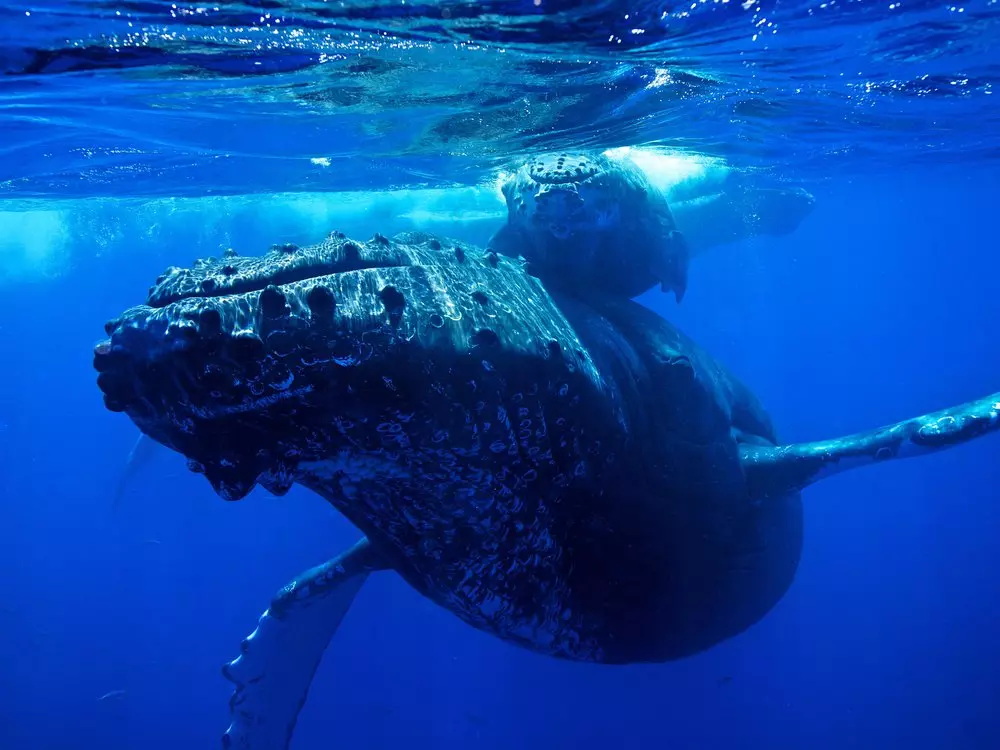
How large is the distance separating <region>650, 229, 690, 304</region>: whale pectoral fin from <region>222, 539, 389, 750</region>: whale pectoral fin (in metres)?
4.66

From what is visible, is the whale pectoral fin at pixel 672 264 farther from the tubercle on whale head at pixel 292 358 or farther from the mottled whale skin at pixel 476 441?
the tubercle on whale head at pixel 292 358

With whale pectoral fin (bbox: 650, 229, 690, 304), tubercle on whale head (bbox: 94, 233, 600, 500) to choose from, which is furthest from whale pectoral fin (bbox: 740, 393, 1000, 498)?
tubercle on whale head (bbox: 94, 233, 600, 500)

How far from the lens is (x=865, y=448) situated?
659 centimetres

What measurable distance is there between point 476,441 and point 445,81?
8927 millimetres

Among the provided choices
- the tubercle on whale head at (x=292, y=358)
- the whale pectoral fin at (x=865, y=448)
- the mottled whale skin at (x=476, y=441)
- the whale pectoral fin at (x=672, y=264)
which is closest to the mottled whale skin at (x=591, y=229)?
the whale pectoral fin at (x=672, y=264)

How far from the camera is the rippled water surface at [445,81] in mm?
8375

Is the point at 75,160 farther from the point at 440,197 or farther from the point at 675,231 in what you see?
the point at 675,231

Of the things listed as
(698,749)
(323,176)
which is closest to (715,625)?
(323,176)

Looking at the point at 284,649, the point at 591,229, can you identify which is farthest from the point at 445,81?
the point at 284,649

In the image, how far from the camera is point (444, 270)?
14.7 feet

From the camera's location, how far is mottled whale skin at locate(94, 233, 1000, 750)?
10.9 feet

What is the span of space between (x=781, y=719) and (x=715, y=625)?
33.6m

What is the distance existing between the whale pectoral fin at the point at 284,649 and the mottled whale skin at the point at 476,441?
0.9 inches

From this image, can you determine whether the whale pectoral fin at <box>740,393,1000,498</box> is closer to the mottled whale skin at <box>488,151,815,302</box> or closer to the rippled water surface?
the mottled whale skin at <box>488,151,815,302</box>
